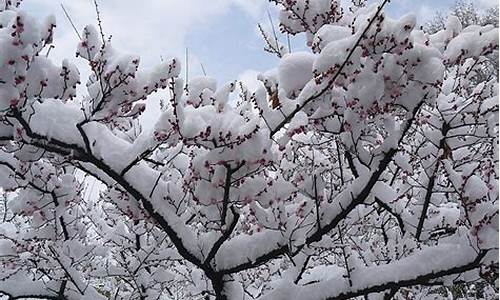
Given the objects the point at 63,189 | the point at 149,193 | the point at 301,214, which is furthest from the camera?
the point at 63,189

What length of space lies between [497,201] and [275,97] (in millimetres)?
1412

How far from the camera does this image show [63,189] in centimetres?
386

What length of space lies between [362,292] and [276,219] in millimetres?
739

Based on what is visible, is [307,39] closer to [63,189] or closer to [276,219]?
[276,219]

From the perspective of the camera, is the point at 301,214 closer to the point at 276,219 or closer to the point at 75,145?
the point at 276,219

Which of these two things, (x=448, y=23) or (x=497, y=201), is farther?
(x=448, y=23)

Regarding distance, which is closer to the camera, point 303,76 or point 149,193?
point 303,76

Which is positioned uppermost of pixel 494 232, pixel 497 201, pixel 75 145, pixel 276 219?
pixel 75 145

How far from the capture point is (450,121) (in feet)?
10.0

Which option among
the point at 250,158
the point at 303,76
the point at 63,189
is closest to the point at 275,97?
the point at 303,76

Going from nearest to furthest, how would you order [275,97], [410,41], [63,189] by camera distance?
[410,41] → [275,97] → [63,189]

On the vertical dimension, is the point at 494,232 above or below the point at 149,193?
below

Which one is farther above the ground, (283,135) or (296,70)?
(296,70)

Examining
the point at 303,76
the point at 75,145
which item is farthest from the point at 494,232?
the point at 75,145
